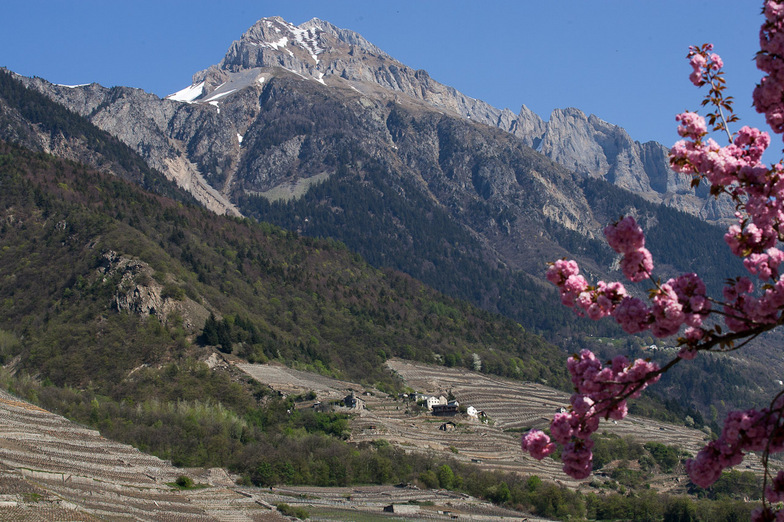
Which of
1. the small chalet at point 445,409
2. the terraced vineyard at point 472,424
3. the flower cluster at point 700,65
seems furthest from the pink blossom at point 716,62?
the small chalet at point 445,409

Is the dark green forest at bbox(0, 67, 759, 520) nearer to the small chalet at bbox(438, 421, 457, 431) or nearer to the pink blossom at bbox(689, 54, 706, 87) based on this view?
the small chalet at bbox(438, 421, 457, 431)

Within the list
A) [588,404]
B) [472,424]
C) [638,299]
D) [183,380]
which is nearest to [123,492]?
[183,380]

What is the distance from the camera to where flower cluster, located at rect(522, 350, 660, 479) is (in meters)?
14.2

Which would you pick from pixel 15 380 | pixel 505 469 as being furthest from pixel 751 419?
pixel 15 380

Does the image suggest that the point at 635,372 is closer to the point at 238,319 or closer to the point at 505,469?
the point at 505,469

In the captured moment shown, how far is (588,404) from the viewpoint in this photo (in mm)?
14289

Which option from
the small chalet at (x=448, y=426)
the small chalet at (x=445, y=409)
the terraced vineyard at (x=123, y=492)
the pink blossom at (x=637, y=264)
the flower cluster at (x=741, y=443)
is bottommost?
the terraced vineyard at (x=123, y=492)

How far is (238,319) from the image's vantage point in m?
177

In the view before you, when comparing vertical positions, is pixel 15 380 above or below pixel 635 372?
below

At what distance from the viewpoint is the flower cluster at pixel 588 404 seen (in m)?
14.2

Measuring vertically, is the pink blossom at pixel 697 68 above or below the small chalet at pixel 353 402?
above

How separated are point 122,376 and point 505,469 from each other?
6017 centimetres

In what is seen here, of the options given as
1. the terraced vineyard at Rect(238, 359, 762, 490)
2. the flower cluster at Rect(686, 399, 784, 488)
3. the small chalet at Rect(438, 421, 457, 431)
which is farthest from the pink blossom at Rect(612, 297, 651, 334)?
the small chalet at Rect(438, 421, 457, 431)

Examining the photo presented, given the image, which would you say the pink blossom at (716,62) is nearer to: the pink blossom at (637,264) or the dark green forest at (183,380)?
the pink blossom at (637,264)
